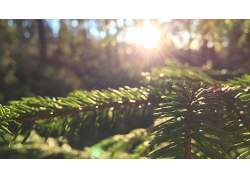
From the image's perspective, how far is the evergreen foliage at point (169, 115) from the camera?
1.11 feet

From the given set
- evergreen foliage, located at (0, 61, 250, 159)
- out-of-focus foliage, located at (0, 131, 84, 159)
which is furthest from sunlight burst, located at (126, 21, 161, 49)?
evergreen foliage, located at (0, 61, 250, 159)

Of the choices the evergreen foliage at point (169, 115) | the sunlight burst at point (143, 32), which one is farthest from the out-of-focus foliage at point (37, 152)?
the sunlight burst at point (143, 32)

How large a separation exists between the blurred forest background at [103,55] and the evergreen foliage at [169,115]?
62mm

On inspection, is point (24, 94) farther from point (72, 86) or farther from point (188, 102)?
point (188, 102)

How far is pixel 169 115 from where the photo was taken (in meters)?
0.38

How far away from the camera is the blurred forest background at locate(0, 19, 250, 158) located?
1.34 metres

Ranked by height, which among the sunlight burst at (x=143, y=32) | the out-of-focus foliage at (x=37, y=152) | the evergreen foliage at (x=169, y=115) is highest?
the sunlight burst at (x=143, y=32)

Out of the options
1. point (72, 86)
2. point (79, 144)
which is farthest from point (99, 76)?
point (79, 144)

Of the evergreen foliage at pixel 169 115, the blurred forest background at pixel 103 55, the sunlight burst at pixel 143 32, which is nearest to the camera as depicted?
the evergreen foliage at pixel 169 115

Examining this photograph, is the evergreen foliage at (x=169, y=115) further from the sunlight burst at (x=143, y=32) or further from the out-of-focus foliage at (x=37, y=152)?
the sunlight burst at (x=143, y=32)

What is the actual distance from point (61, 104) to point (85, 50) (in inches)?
292

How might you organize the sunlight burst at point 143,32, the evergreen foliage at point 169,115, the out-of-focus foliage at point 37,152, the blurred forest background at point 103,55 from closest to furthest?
1. the evergreen foliage at point 169,115
2. the out-of-focus foliage at point 37,152
3. the blurred forest background at point 103,55
4. the sunlight burst at point 143,32

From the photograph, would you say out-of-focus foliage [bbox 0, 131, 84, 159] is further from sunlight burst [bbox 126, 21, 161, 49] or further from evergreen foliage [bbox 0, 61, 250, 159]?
sunlight burst [bbox 126, 21, 161, 49]

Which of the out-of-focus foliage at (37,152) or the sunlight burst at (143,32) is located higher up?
the sunlight burst at (143,32)
